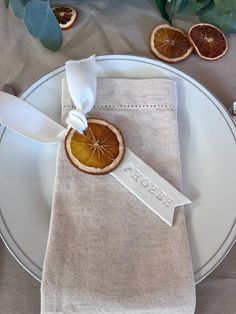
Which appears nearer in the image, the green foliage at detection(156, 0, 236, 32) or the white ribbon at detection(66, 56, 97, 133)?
the white ribbon at detection(66, 56, 97, 133)

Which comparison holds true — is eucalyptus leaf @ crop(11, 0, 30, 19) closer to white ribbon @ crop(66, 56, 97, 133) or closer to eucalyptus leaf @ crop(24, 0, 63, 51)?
eucalyptus leaf @ crop(24, 0, 63, 51)

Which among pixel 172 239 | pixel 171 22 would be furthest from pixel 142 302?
pixel 171 22

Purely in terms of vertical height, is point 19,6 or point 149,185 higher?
point 19,6

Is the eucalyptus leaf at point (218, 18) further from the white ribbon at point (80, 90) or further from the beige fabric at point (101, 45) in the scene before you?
the white ribbon at point (80, 90)

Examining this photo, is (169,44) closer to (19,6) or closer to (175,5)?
(175,5)

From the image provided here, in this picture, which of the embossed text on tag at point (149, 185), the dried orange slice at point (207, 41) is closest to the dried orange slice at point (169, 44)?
the dried orange slice at point (207, 41)

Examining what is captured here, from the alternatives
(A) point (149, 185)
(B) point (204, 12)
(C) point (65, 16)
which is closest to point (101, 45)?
(C) point (65, 16)

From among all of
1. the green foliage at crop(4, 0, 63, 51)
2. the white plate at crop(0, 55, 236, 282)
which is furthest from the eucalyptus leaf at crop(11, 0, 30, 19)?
the white plate at crop(0, 55, 236, 282)
